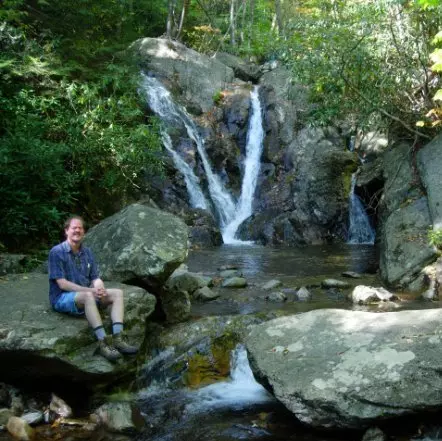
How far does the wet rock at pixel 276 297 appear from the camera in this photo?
8.18 metres

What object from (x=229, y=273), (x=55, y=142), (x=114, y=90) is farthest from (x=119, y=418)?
(x=114, y=90)

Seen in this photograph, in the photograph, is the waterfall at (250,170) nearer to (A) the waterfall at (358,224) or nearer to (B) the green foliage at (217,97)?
(B) the green foliage at (217,97)

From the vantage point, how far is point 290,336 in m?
5.17

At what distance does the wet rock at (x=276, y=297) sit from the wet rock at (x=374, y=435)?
154 inches

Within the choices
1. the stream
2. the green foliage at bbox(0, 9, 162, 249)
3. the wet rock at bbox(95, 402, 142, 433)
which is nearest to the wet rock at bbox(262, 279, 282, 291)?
the stream

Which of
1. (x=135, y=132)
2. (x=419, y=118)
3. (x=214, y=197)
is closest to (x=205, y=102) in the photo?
(x=214, y=197)

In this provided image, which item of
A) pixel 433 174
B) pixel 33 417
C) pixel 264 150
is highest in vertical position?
pixel 264 150

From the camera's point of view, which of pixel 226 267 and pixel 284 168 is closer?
pixel 226 267

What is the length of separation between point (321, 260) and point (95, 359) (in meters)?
7.62

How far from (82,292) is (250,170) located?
12437mm

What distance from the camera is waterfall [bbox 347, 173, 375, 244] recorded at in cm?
1475

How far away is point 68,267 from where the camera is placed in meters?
5.56

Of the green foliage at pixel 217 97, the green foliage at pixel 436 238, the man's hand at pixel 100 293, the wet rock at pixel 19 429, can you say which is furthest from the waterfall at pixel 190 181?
the wet rock at pixel 19 429

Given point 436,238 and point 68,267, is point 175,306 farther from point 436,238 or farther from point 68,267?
point 436,238
